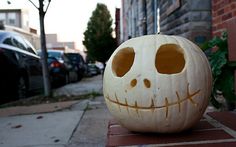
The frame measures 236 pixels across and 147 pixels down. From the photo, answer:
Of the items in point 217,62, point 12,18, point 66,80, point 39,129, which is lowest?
point 39,129

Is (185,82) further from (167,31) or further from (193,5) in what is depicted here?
(167,31)

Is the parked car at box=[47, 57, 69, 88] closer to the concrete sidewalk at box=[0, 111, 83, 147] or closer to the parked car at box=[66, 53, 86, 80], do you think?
the parked car at box=[66, 53, 86, 80]

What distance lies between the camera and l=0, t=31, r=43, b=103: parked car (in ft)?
25.5

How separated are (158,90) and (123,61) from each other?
441 mm

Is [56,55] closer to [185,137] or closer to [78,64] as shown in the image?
[78,64]

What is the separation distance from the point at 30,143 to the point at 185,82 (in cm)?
242

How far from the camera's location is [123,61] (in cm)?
284

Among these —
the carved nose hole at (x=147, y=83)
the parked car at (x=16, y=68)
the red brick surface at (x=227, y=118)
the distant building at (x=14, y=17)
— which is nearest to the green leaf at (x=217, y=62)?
the red brick surface at (x=227, y=118)

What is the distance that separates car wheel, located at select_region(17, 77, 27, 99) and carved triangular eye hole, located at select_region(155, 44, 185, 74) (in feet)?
19.6

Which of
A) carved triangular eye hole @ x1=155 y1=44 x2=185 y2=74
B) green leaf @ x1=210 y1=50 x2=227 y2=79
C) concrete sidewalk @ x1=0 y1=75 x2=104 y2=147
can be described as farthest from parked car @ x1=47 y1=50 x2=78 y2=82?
carved triangular eye hole @ x1=155 y1=44 x2=185 y2=74

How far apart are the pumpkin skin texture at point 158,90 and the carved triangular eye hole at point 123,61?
1.3 inches

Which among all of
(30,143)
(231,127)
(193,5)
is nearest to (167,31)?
(193,5)

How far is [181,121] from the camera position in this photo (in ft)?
8.37

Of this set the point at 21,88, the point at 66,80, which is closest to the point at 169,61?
the point at 21,88
